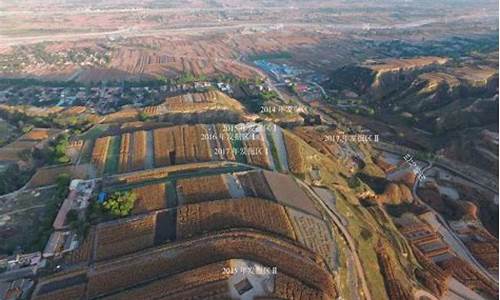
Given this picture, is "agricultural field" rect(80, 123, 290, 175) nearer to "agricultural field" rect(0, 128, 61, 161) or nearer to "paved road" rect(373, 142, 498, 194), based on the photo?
"agricultural field" rect(0, 128, 61, 161)

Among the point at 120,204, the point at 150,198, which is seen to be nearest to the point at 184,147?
the point at 150,198

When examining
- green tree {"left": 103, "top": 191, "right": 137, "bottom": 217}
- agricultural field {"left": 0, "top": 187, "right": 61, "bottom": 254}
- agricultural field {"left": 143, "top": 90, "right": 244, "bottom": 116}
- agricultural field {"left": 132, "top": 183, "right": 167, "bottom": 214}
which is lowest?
agricultural field {"left": 143, "top": 90, "right": 244, "bottom": 116}

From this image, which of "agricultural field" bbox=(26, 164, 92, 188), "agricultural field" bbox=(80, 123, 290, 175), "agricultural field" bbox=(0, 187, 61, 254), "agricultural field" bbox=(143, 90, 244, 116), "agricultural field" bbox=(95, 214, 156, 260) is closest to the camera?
"agricultural field" bbox=(95, 214, 156, 260)

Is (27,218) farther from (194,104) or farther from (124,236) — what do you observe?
(194,104)

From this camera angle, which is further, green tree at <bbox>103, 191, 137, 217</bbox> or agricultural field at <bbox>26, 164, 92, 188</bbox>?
agricultural field at <bbox>26, 164, 92, 188</bbox>

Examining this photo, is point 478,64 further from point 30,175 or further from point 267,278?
point 30,175

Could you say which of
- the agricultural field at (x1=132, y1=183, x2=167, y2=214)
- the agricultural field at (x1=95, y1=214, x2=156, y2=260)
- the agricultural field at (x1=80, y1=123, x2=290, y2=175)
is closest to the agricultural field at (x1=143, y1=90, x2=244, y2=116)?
the agricultural field at (x1=80, y1=123, x2=290, y2=175)

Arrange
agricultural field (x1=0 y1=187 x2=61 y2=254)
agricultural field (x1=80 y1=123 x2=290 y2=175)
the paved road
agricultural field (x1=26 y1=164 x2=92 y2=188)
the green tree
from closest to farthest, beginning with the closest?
agricultural field (x1=0 y1=187 x2=61 y2=254) → the green tree → agricultural field (x1=26 y1=164 x2=92 y2=188) → agricultural field (x1=80 y1=123 x2=290 y2=175) → the paved road

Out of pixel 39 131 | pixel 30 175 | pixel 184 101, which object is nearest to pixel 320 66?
pixel 184 101
